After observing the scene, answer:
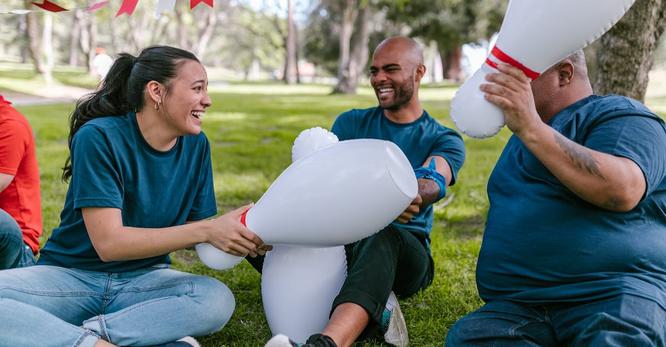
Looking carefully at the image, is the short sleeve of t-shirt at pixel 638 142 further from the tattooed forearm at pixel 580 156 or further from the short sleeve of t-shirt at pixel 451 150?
the short sleeve of t-shirt at pixel 451 150

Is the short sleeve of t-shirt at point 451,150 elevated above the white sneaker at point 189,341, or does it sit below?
above

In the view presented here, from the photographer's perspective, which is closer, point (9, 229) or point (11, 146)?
point (9, 229)

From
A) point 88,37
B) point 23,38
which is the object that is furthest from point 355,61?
point 23,38

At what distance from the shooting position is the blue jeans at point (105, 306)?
208 centimetres

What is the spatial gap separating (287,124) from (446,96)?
8.97m

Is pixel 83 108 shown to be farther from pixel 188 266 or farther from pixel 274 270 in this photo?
pixel 188 266

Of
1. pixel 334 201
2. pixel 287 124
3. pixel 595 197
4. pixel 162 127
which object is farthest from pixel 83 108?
pixel 287 124

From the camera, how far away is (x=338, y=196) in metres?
2.07

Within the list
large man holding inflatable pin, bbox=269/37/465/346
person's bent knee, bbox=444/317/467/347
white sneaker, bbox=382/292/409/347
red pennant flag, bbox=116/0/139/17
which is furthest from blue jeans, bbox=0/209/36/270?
person's bent knee, bbox=444/317/467/347

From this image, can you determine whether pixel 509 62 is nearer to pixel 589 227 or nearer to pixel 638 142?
pixel 638 142

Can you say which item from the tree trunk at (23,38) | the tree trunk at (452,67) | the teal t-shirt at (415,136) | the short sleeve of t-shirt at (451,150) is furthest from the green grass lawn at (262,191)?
the tree trunk at (23,38)

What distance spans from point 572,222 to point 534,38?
1.81 ft

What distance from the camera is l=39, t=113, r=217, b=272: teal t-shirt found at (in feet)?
7.45

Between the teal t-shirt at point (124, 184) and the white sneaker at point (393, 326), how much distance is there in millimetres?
826
